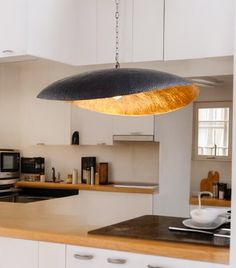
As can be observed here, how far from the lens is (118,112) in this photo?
2.83 meters

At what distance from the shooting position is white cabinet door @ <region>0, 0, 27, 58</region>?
11.4 ft

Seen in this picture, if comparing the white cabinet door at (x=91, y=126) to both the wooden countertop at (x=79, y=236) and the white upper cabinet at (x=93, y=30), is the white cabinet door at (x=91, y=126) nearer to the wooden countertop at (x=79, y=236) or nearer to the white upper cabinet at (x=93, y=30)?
the white upper cabinet at (x=93, y=30)

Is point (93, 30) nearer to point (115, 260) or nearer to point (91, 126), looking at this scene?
point (115, 260)

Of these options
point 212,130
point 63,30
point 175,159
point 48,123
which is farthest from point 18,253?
point 212,130

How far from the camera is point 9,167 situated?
6285mm

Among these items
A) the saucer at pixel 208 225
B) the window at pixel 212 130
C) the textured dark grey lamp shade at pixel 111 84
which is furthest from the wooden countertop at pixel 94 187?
the textured dark grey lamp shade at pixel 111 84

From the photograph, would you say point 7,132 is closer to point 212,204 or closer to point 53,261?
point 212,204

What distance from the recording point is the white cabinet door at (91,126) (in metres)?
6.05

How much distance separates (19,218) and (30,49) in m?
1.21

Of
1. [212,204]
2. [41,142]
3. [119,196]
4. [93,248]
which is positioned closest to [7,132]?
[41,142]

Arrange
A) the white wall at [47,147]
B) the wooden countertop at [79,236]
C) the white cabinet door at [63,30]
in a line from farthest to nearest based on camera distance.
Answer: the white wall at [47,147], the white cabinet door at [63,30], the wooden countertop at [79,236]

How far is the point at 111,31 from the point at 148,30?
0.32 m

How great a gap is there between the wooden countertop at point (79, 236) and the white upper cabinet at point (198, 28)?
1447mm

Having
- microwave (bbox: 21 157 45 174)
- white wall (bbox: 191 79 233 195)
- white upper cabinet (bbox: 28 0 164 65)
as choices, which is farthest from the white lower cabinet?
microwave (bbox: 21 157 45 174)
